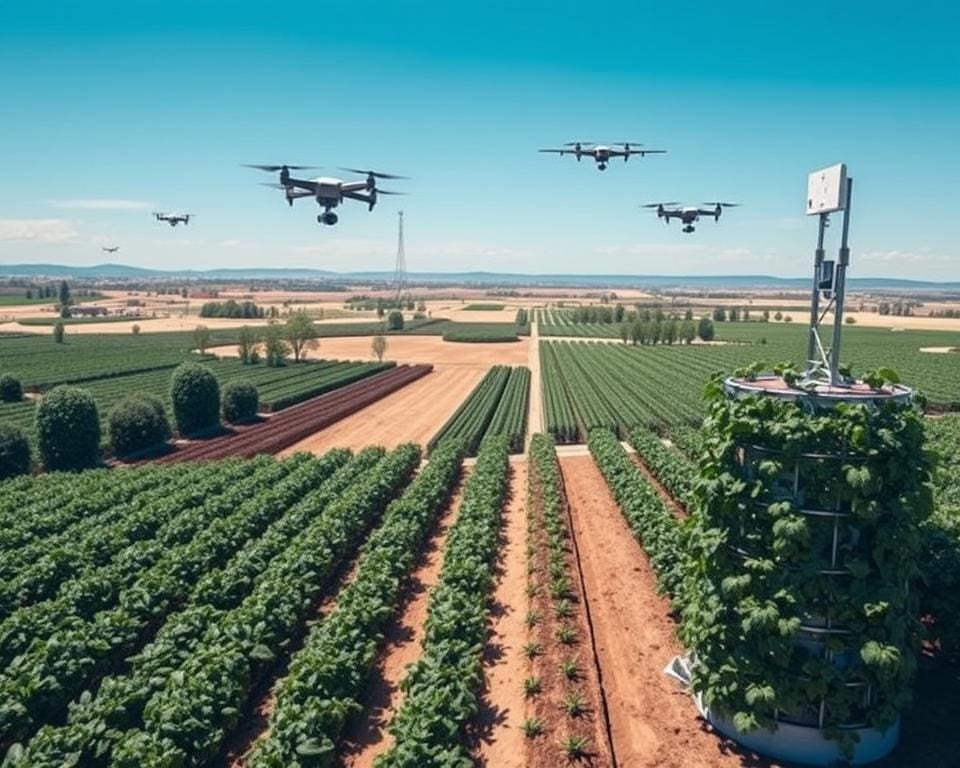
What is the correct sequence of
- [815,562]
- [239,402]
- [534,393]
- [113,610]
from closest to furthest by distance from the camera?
[815,562] → [113,610] → [239,402] → [534,393]

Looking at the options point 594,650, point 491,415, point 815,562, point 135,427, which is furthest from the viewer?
point 491,415

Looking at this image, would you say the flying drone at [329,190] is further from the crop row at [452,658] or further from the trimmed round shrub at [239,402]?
the trimmed round shrub at [239,402]

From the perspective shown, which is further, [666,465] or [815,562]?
[666,465]

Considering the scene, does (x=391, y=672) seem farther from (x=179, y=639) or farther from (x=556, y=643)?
(x=179, y=639)

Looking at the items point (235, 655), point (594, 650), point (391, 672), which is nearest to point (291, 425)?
point (391, 672)

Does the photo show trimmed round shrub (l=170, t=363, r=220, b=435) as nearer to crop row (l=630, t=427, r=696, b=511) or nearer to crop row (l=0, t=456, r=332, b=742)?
crop row (l=0, t=456, r=332, b=742)

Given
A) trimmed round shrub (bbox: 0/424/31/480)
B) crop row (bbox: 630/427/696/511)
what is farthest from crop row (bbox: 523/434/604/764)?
trimmed round shrub (bbox: 0/424/31/480)

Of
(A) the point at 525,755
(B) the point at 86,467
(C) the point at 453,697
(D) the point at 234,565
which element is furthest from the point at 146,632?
(B) the point at 86,467
